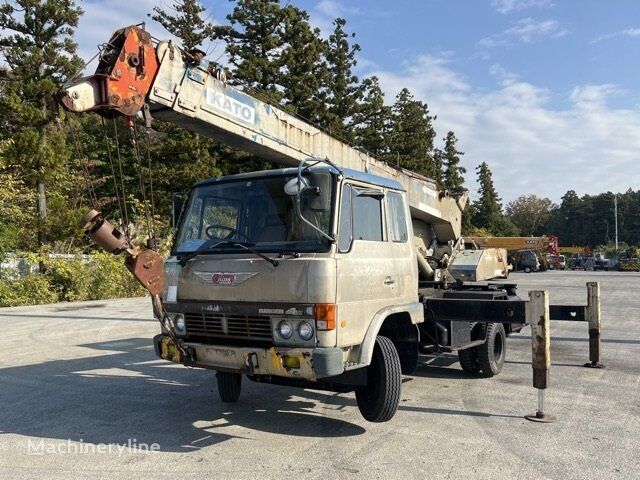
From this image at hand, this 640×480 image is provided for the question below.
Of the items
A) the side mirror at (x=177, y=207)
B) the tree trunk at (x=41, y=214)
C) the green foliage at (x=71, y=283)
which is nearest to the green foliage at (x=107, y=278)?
the green foliage at (x=71, y=283)

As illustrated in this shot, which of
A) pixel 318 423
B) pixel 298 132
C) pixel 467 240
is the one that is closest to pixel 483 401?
pixel 318 423

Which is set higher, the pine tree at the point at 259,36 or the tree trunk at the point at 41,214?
the pine tree at the point at 259,36

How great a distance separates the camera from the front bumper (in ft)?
14.7

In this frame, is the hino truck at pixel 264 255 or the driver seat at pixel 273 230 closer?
the hino truck at pixel 264 255

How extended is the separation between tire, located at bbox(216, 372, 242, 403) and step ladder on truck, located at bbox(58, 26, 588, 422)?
13mm

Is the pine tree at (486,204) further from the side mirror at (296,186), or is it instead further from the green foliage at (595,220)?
the side mirror at (296,186)

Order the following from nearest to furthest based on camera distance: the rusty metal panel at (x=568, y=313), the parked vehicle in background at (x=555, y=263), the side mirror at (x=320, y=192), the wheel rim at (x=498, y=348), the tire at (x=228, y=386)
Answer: the side mirror at (x=320, y=192) → the tire at (x=228, y=386) → the rusty metal panel at (x=568, y=313) → the wheel rim at (x=498, y=348) → the parked vehicle in background at (x=555, y=263)

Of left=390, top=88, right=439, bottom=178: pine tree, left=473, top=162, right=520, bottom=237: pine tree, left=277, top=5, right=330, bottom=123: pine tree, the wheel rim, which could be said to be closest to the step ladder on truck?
the wheel rim

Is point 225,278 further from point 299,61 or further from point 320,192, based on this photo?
point 299,61

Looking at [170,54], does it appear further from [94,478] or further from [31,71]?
[31,71]

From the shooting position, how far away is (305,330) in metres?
4.64

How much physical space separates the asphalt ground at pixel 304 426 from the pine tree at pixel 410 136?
133 ft

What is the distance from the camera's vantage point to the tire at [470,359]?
779 cm

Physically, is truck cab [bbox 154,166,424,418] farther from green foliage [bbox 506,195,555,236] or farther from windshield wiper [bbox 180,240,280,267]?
green foliage [bbox 506,195,555,236]
